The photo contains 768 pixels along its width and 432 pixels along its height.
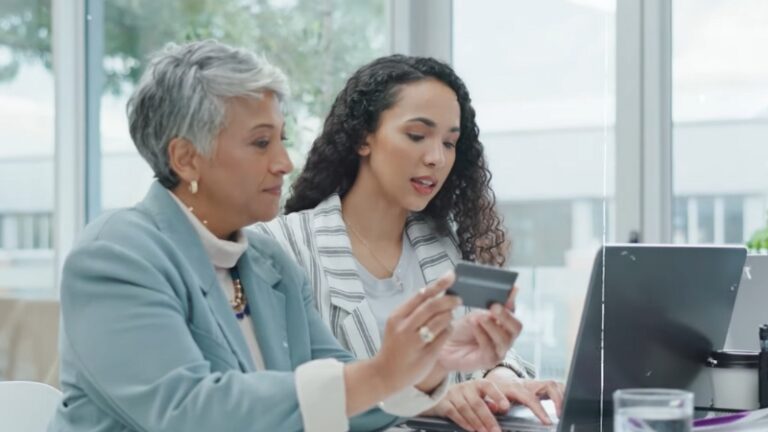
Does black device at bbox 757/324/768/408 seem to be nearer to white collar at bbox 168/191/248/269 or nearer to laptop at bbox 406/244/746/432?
laptop at bbox 406/244/746/432

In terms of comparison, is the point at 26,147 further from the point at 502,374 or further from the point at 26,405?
the point at 502,374

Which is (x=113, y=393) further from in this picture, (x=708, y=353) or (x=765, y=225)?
(x=765, y=225)

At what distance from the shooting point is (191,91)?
157 cm

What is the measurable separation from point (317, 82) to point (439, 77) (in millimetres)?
1566

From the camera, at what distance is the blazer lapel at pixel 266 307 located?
1677mm

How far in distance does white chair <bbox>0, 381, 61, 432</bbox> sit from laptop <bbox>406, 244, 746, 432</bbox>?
0.68 metres

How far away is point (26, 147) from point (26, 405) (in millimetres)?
2748

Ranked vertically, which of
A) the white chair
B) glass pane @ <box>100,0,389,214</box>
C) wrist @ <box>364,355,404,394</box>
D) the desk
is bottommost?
the desk

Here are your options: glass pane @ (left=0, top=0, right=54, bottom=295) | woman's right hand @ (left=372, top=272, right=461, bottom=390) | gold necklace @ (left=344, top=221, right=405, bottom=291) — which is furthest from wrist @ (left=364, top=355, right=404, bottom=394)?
glass pane @ (left=0, top=0, right=54, bottom=295)

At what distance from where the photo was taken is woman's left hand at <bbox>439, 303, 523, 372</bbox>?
1436 mm

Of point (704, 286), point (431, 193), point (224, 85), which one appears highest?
point (224, 85)

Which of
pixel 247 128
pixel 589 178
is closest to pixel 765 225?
pixel 589 178

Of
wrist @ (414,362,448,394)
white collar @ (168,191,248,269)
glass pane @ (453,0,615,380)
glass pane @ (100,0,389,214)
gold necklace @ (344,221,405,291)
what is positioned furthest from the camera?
glass pane @ (100,0,389,214)

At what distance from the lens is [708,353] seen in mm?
1695
